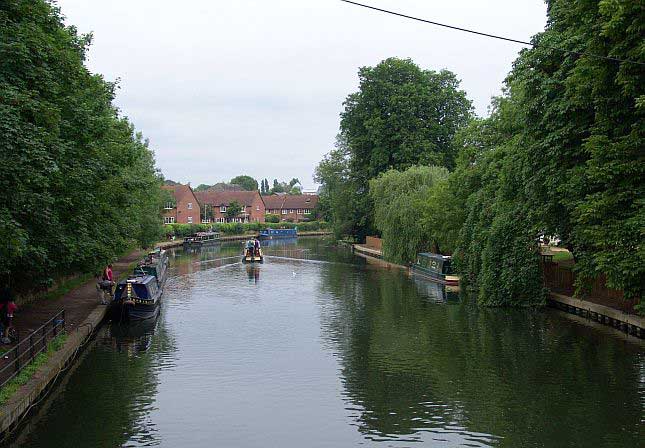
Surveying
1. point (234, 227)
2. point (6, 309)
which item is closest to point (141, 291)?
point (6, 309)

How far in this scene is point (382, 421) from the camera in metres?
15.8

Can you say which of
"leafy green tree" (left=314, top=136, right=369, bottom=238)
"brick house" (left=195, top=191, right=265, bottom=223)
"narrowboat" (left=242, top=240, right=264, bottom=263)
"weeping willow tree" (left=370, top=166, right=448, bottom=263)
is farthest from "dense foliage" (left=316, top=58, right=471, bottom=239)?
"brick house" (left=195, top=191, right=265, bottom=223)

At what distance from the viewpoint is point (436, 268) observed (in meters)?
46.1

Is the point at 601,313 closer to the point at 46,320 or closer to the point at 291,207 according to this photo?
the point at 46,320

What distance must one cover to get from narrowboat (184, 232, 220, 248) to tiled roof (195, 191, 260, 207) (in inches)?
1270

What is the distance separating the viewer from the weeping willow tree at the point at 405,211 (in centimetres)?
5284

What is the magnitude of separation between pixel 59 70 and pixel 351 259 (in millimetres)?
46809

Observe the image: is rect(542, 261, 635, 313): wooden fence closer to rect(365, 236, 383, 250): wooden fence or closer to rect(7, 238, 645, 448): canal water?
rect(7, 238, 645, 448): canal water

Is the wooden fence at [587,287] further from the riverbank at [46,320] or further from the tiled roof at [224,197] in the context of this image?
the tiled roof at [224,197]

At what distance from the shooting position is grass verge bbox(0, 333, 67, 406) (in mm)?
14913

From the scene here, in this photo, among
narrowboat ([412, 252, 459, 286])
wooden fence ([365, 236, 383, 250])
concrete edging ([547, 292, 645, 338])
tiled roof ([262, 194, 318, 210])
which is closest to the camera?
concrete edging ([547, 292, 645, 338])

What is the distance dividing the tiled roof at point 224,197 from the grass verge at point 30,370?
117407mm

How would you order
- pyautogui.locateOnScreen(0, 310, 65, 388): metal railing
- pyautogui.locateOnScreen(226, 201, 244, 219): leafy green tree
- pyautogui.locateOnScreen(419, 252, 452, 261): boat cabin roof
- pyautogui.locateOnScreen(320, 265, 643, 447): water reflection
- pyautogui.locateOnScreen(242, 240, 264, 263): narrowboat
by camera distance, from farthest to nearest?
pyautogui.locateOnScreen(226, 201, 244, 219): leafy green tree → pyautogui.locateOnScreen(242, 240, 264, 263): narrowboat → pyautogui.locateOnScreen(419, 252, 452, 261): boat cabin roof → pyautogui.locateOnScreen(0, 310, 65, 388): metal railing → pyautogui.locateOnScreen(320, 265, 643, 447): water reflection

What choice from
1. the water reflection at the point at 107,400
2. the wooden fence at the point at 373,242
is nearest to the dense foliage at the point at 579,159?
the water reflection at the point at 107,400
